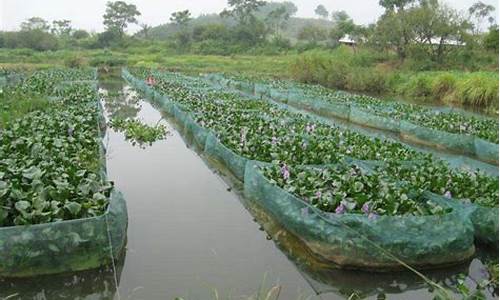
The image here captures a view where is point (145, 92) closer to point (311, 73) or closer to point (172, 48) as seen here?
point (311, 73)

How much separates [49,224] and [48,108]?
1044 centimetres

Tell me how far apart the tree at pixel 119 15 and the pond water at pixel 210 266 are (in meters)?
79.0

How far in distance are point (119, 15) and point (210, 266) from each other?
276 feet

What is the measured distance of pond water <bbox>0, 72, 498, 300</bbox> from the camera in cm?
567

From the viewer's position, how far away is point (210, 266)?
20.9 ft

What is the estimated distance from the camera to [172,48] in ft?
217

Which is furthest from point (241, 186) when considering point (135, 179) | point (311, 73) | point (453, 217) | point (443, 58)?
point (443, 58)

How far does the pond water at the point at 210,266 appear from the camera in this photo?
18.6 feet

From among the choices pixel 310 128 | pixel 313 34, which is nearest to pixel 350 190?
pixel 310 128

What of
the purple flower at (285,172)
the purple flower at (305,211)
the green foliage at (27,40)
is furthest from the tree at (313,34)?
the purple flower at (305,211)

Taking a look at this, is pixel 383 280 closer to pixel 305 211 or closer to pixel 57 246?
pixel 305 211

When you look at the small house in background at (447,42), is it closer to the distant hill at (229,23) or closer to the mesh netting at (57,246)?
the mesh netting at (57,246)

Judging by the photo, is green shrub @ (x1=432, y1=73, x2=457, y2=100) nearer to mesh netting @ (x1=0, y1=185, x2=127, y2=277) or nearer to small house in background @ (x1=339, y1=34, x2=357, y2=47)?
mesh netting @ (x1=0, y1=185, x2=127, y2=277)

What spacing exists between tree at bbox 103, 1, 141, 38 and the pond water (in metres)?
79.0
